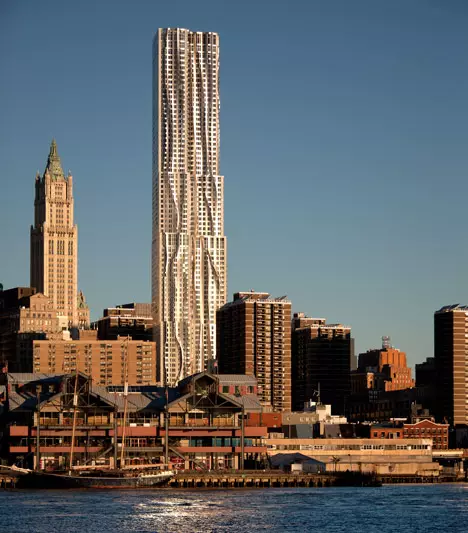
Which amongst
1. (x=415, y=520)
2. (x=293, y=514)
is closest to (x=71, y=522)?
(x=293, y=514)

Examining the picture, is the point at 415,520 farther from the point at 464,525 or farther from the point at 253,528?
the point at 253,528

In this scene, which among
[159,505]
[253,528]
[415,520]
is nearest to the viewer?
[253,528]

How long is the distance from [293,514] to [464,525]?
61.5 ft

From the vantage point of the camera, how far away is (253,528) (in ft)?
486

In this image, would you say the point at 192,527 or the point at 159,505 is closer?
the point at 192,527

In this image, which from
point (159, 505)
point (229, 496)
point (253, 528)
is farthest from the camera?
point (229, 496)

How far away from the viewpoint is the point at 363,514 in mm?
167625

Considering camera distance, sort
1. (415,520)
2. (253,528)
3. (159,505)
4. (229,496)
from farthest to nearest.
Result: (229,496)
(159,505)
(415,520)
(253,528)

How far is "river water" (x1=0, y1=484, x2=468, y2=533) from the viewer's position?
5891 inches

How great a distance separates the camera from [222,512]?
164 metres

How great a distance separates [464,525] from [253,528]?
2252 centimetres

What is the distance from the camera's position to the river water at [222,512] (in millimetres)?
149625

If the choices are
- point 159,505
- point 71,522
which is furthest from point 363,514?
point 71,522

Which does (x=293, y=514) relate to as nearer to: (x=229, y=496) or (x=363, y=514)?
(x=363, y=514)
